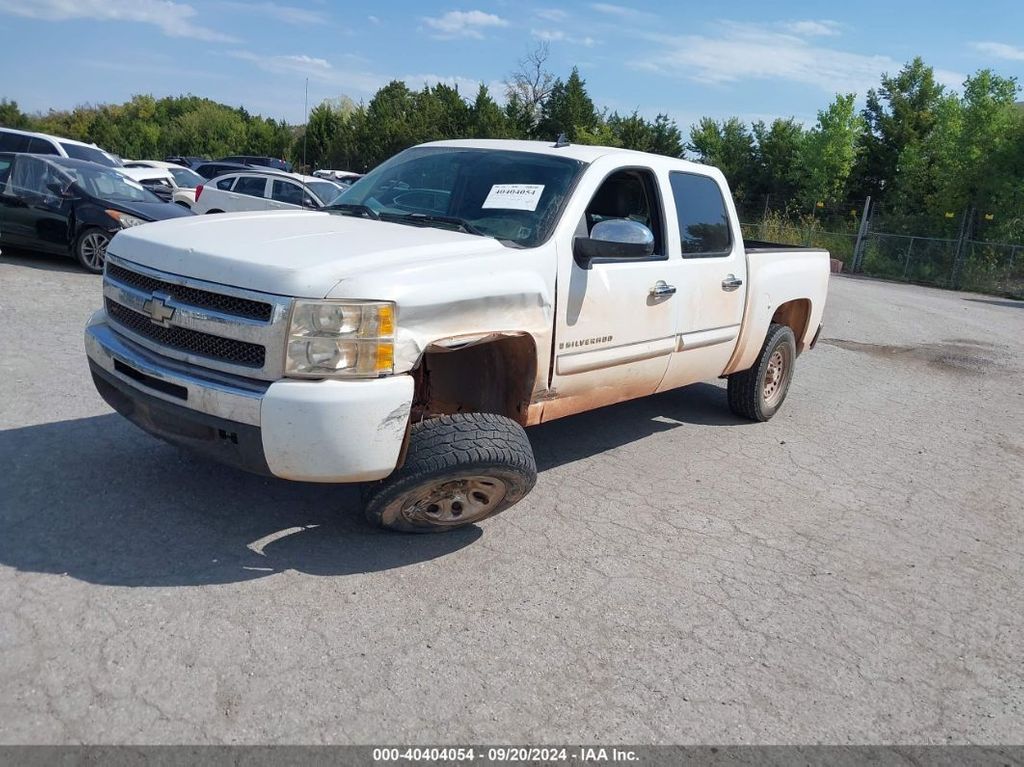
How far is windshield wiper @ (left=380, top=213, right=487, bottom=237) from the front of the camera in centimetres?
441

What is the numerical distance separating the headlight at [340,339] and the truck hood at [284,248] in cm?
9

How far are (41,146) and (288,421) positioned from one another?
17.1 meters

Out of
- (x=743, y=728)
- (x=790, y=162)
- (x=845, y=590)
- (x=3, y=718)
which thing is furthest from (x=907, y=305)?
(x=790, y=162)

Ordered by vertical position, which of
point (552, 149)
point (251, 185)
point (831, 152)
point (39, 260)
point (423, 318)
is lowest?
point (39, 260)

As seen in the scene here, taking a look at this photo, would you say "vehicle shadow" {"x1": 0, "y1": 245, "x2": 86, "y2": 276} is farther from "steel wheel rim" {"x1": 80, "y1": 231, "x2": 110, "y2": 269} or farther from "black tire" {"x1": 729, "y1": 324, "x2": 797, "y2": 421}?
"black tire" {"x1": 729, "y1": 324, "x2": 797, "y2": 421}

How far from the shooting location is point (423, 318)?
3.54 metres

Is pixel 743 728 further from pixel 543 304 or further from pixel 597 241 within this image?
pixel 597 241

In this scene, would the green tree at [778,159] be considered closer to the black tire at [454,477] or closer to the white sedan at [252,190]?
the white sedan at [252,190]

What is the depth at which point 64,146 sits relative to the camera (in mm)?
17188

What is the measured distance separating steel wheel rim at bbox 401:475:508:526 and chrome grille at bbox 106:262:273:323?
105 centimetres

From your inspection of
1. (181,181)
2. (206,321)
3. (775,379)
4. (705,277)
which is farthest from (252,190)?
(206,321)

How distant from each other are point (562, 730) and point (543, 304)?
6.63 feet

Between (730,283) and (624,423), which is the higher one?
(730,283)

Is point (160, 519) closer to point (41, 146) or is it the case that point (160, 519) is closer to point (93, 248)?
point (93, 248)
